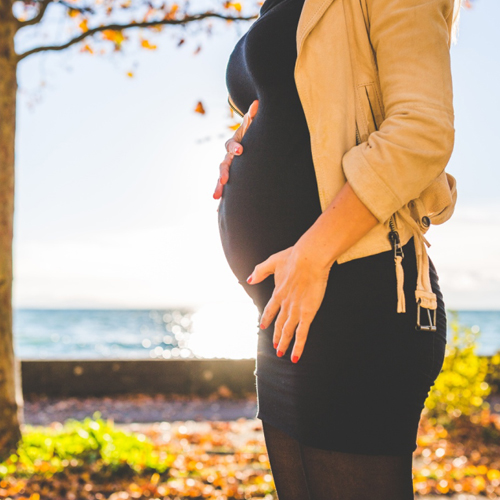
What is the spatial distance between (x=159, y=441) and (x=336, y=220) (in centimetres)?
517

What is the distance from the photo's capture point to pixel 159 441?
5602 mm

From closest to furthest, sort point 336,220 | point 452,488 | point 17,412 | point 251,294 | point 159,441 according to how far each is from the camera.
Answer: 1. point 336,220
2. point 251,294
3. point 452,488
4. point 17,412
5. point 159,441

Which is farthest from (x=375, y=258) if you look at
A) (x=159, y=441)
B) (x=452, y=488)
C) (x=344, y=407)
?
(x=159, y=441)

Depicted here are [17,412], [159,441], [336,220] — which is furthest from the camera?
[159,441]

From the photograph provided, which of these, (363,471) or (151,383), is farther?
(151,383)

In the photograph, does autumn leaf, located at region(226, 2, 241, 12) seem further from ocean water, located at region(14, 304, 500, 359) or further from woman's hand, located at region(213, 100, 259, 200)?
ocean water, located at region(14, 304, 500, 359)

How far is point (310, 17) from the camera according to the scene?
1158 mm

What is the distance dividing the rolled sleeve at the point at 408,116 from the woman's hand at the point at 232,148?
1.23 ft

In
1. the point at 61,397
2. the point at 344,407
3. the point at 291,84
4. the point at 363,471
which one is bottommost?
the point at 61,397

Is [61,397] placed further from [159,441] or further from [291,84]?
[291,84]

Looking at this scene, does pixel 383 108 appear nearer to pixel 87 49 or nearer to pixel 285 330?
pixel 285 330

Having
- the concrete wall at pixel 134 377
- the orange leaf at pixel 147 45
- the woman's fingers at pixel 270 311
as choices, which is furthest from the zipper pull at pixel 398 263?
the concrete wall at pixel 134 377

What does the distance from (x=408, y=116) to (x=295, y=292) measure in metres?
0.42

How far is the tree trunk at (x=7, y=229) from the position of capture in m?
4.58
